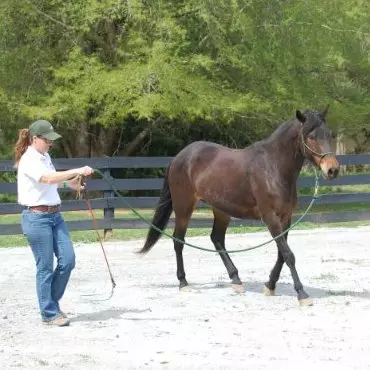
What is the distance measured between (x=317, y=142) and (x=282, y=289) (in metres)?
1.83

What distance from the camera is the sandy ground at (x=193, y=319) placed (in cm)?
543

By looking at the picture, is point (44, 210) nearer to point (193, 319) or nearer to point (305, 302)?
point (193, 319)

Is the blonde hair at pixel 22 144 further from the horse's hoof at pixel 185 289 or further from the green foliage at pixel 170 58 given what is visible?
the green foliage at pixel 170 58

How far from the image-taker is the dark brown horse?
7.79 m

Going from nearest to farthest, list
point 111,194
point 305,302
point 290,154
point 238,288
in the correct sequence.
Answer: point 305,302 < point 290,154 < point 238,288 < point 111,194

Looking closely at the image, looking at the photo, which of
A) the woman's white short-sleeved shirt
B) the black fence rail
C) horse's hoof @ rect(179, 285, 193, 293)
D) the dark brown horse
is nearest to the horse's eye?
the dark brown horse

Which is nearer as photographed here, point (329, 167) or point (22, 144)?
point (22, 144)

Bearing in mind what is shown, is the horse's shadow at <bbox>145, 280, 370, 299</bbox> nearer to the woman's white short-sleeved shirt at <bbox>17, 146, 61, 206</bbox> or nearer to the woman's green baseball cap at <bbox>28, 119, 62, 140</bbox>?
the woman's white short-sleeved shirt at <bbox>17, 146, 61, 206</bbox>

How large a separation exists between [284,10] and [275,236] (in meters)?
13.9

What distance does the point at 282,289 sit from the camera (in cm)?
855

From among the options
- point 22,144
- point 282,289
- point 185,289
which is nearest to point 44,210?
point 22,144

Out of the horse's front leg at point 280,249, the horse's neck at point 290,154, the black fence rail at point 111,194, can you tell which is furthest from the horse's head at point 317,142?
the black fence rail at point 111,194

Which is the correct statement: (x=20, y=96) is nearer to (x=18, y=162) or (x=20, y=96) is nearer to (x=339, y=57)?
(x=339, y=57)

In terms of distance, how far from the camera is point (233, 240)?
13.6 meters
